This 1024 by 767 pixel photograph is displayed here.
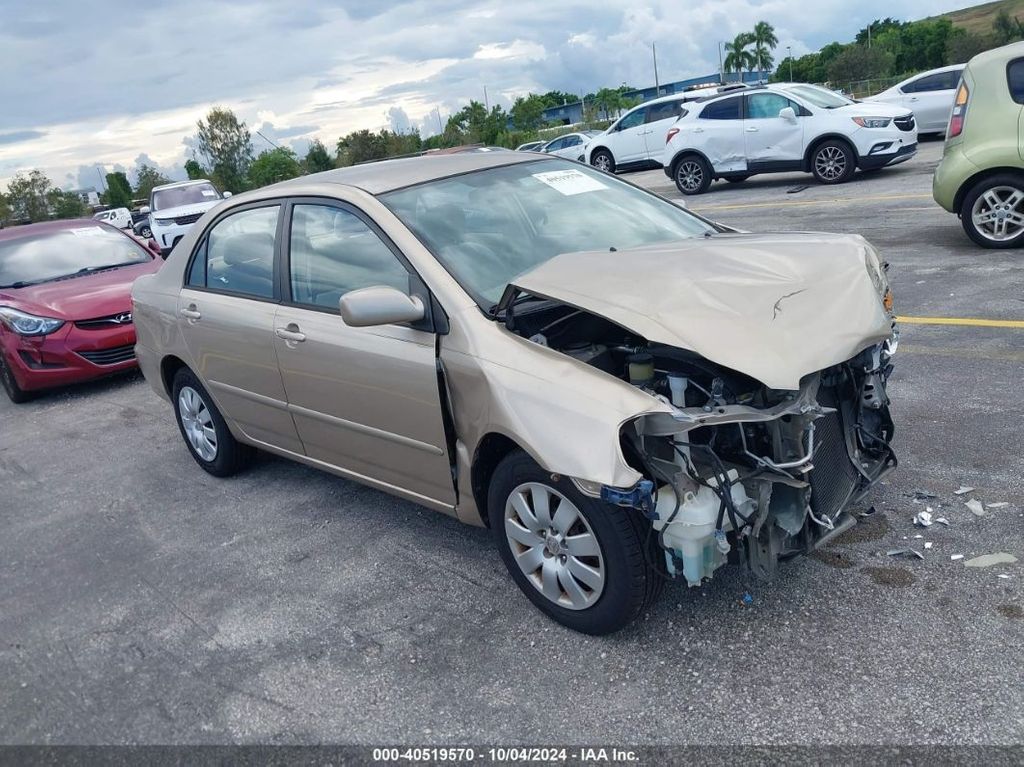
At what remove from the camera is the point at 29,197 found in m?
72.4

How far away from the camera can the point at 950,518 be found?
3621 millimetres

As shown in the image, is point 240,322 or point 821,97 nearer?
point 240,322

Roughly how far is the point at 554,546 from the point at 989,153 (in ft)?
21.2

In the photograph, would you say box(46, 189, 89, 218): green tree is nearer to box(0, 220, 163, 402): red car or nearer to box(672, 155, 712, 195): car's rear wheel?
box(672, 155, 712, 195): car's rear wheel

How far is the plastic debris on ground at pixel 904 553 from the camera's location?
340cm

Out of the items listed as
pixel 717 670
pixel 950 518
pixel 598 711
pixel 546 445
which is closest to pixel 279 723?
pixel 598 711

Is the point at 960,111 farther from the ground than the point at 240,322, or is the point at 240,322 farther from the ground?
the point at 960,111

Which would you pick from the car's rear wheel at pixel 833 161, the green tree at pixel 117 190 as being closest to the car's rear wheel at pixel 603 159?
the car's rear wheel at pixel 833 161

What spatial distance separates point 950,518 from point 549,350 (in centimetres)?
193

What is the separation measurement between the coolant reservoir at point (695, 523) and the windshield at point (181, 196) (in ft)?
64.1

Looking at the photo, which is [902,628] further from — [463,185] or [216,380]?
[216,380]

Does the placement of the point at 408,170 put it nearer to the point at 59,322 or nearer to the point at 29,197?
the point at 59,322

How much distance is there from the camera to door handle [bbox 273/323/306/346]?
13.2 ft

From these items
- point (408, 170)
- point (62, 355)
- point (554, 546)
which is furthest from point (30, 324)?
point (554, 546)
